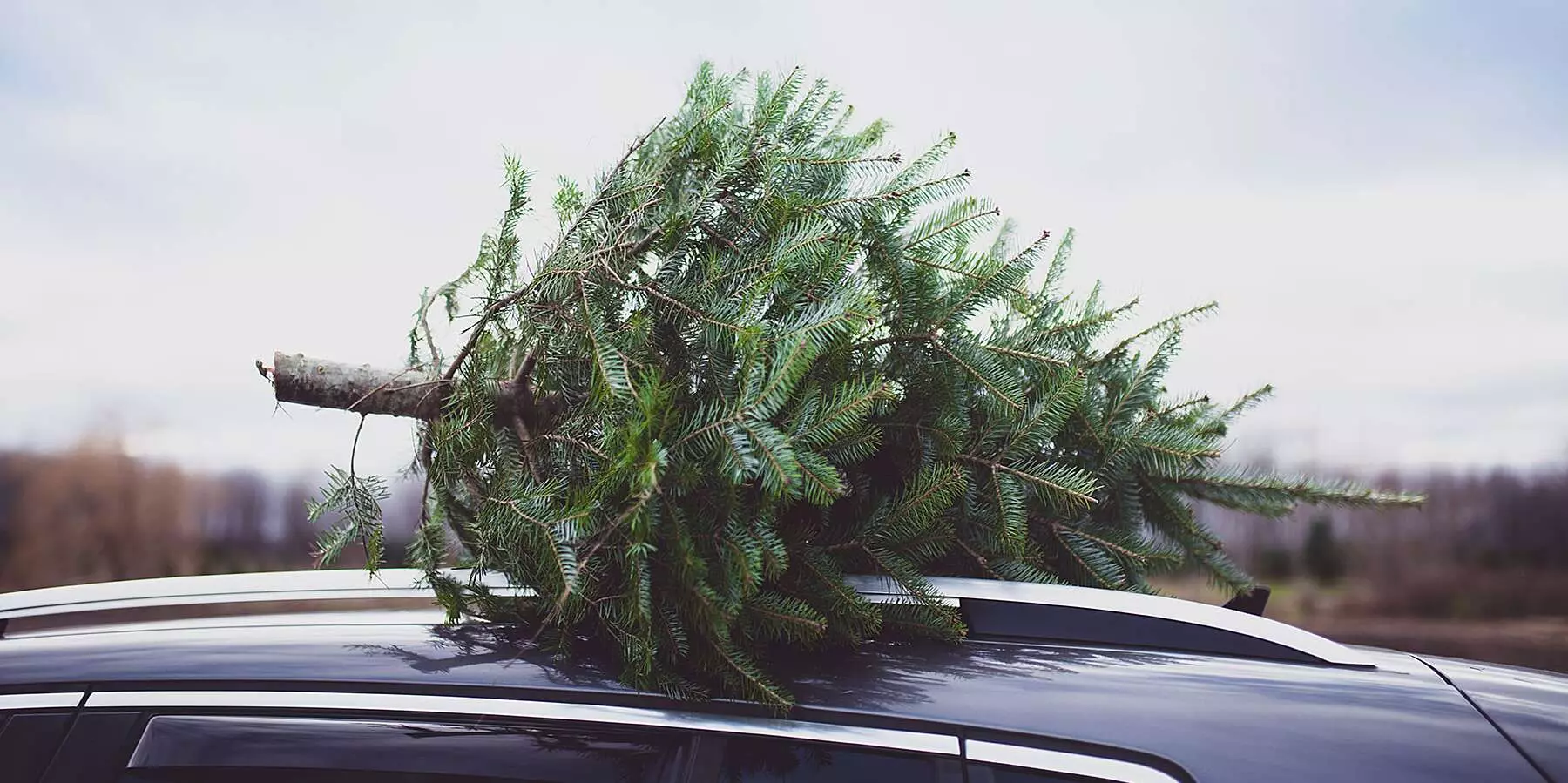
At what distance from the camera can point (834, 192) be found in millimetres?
1773

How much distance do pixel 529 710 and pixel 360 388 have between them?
2.67 ft

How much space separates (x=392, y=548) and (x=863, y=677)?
3.84 feet

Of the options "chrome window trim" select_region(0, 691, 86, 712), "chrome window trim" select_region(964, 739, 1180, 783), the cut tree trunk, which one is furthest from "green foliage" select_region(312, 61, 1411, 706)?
"chrome window trim" select_region(0, 691, 86, 712)

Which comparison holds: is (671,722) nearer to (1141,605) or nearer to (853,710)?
(853,710)

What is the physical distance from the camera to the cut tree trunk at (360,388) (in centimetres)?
184

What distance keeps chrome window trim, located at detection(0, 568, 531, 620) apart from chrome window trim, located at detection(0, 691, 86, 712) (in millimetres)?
354

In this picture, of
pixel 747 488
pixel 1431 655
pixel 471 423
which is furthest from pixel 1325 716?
pixel 471 423

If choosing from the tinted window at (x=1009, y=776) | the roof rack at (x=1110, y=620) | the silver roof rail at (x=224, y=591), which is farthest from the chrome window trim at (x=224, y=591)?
the tinted window at (x=1009, y=776)

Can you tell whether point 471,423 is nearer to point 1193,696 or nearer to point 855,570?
point 855,570

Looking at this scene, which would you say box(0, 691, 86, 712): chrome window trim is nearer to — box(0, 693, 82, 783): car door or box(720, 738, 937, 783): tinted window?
box(0, 693, 82, 783): car door

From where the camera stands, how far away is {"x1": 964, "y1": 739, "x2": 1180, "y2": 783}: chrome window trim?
128 cm

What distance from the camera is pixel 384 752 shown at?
4.65ft

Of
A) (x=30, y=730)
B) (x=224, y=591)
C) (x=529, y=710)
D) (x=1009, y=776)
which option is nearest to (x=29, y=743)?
(x=30, y=730)

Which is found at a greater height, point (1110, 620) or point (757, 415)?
point (757, 415)
